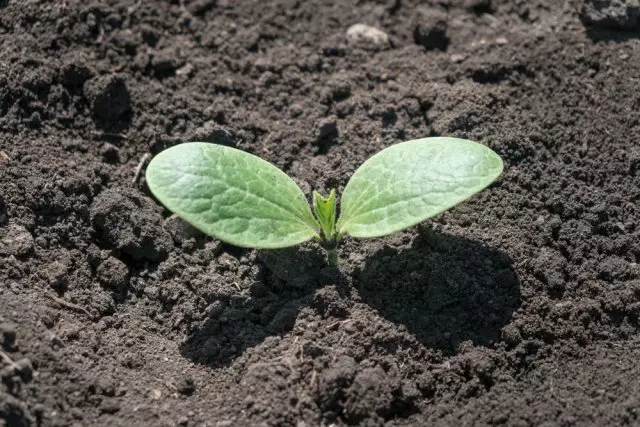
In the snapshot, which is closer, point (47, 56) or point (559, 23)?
point (47, 56)

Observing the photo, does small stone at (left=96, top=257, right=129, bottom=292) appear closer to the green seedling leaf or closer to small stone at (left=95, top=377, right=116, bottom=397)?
small stone at (left=95, top=377, right=116, bottom=397)

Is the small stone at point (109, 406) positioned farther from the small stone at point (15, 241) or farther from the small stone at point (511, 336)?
the small stone at point (511, 336)

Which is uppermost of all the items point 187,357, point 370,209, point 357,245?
point 370,209

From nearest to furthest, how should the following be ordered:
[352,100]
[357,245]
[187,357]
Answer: [187,357] → [357,245] → [352,100]

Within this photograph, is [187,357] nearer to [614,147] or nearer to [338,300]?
[338,300]

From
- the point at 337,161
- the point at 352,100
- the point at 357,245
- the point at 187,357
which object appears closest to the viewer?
the point at 187,357

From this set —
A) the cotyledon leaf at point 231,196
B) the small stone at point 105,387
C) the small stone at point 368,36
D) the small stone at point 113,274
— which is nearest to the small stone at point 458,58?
the small stone at point 368,36

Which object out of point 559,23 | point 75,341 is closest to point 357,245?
point 75,341

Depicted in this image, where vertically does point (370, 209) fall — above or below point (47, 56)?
below
